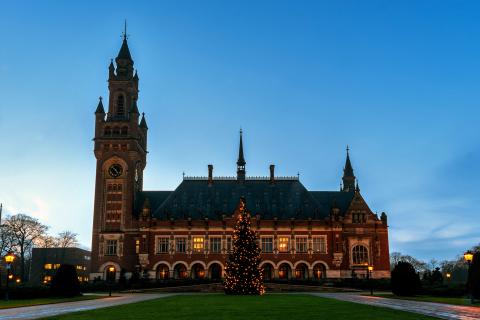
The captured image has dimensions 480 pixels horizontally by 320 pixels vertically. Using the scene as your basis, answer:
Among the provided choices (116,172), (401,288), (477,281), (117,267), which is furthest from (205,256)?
(477,281)

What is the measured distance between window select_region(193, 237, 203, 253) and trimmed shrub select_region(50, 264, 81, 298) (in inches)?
1356

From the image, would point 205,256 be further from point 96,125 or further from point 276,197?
point 96,125

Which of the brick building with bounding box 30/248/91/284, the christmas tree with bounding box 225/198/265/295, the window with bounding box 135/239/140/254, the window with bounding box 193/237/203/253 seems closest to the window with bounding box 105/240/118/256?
the window with bounding box 135/239/140/254

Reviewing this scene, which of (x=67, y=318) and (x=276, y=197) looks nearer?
(x=67, y=318)

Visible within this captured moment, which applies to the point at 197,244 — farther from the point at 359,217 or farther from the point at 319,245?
the point at 359,217

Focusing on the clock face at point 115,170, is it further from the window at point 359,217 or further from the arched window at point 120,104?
the window at point 359,217

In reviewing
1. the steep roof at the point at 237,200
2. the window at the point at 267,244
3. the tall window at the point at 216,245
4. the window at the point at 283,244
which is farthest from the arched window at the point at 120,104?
the window at the point at 283,244

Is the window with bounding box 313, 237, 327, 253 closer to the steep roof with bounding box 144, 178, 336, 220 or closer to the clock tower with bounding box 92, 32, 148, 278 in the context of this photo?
the steep roof with bounding box 144, 178, 336, 220

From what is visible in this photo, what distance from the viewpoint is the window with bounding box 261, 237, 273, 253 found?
80688 mm

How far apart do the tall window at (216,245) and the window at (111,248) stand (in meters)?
14.9

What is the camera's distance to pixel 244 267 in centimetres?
4997

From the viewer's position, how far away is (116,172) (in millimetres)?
83562

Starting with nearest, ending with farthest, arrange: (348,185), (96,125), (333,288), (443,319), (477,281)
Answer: (443,319) → (477,281) → (333,288) → (96,125) → (348,185)

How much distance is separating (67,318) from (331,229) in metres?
62.5
